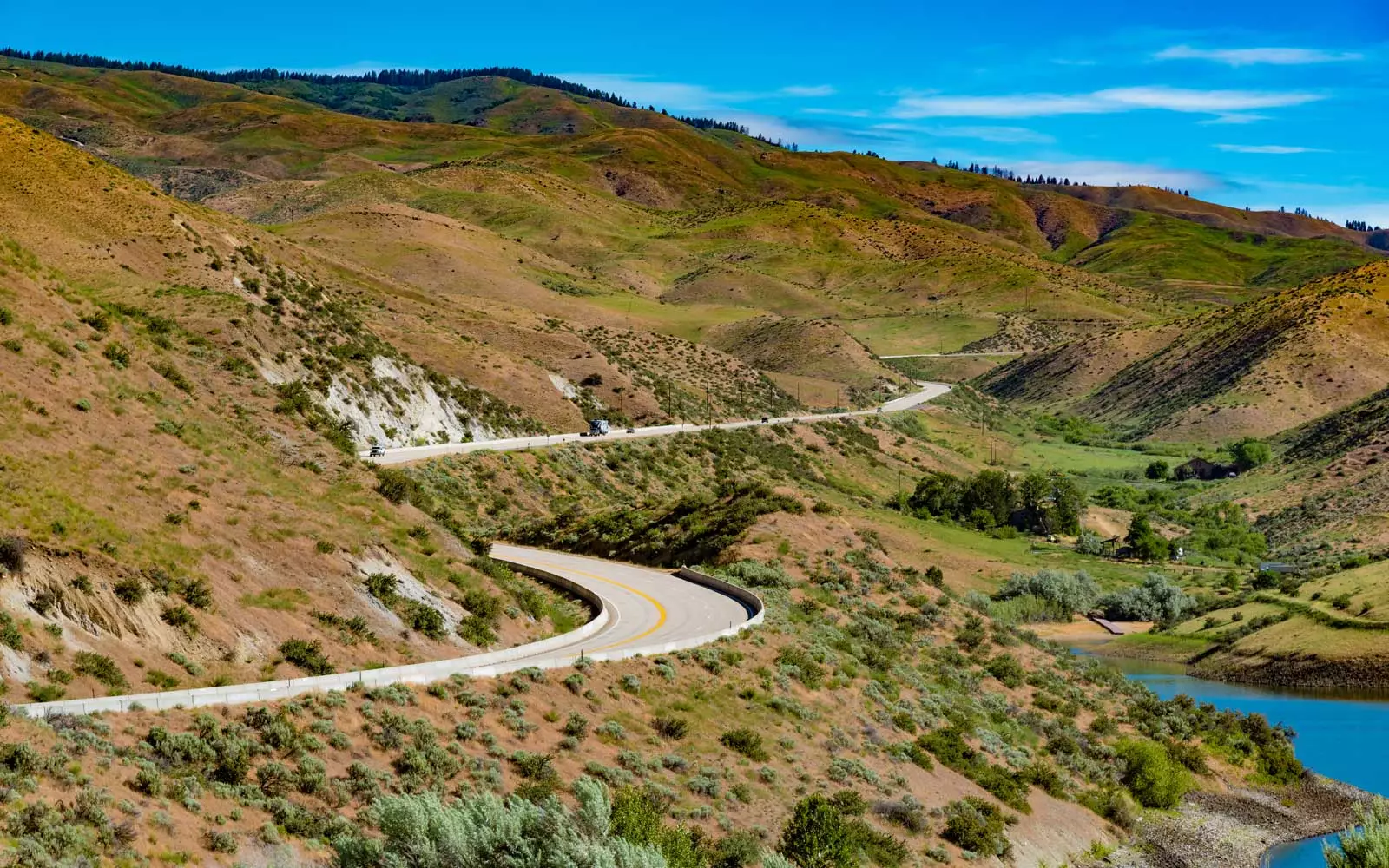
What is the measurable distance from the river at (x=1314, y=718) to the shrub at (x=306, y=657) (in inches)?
1034

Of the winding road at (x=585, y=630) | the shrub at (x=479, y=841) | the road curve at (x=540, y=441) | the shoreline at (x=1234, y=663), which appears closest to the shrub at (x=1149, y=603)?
the shoreline at (x=1234, y=663)

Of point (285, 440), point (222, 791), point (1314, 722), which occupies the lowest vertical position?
point (1314, 722)

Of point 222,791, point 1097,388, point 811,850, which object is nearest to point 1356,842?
point 811,850

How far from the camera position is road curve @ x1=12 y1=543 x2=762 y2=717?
81.5 feet

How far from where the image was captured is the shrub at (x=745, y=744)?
1314 inches

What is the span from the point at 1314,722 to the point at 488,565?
35.5 meters

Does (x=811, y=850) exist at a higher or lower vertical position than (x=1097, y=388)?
lower

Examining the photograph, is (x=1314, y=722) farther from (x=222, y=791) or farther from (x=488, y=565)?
(x=222, y=791)

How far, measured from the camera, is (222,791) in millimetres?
22312

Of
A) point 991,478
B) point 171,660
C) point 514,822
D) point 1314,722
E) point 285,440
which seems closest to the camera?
point 514,822

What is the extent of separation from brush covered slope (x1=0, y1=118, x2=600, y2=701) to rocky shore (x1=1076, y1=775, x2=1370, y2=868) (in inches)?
664

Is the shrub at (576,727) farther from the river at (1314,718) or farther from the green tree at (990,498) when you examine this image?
the green tree at (990,498)

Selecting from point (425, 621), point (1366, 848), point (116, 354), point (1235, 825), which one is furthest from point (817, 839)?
point (116, 354)

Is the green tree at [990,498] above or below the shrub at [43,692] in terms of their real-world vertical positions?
above
